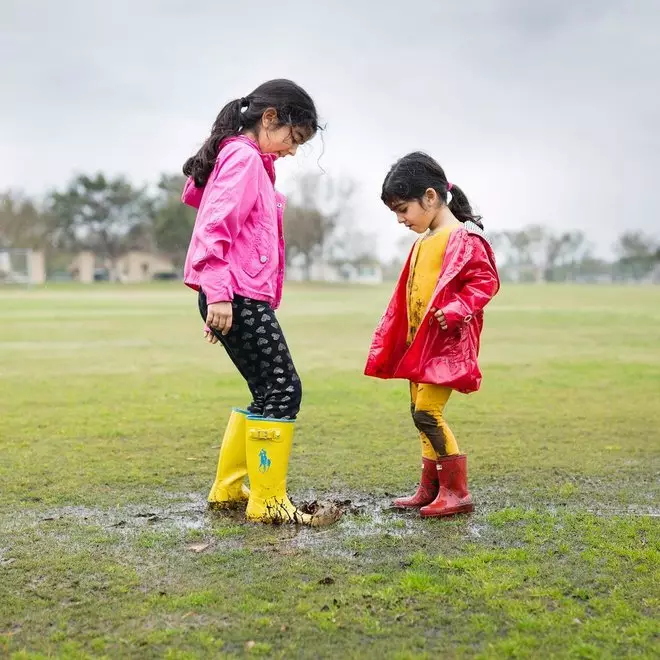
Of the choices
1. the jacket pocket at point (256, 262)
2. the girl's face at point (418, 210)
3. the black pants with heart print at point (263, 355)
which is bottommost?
the black pants with heart print at point (263, 355)

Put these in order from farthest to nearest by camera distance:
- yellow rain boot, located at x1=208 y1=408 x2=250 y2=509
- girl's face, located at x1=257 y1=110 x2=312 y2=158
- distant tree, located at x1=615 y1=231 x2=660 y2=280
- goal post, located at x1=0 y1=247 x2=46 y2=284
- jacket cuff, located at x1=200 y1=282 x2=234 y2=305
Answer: distant tree, located at x1=615 y1=231 x2=660 y2=280 → goal post, located at x1=0 y1=247 x2=46 y2=284 → yellow rain boot, located at x1=208 y1=408 x2=250 y2=509 → girl's face, located at x1=257 y1=110 x2=312 y2=158 → jacket cuff, located at x1=200 y1=282 x2=234 y2=305

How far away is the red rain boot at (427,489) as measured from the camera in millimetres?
4227

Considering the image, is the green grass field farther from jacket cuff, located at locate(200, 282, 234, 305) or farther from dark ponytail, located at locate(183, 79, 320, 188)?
dark ponytail, located at locate(183, 79, 320, 188)

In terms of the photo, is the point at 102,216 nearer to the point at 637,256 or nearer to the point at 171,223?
the point at 171,223

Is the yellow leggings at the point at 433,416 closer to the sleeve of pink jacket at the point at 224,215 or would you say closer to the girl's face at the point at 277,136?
the sleeve of pink jacket at the point at 224,215

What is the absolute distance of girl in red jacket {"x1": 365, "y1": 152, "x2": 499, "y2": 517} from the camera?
396cm

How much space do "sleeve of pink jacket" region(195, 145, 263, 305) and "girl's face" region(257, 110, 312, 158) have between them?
178mm

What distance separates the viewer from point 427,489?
167 inches

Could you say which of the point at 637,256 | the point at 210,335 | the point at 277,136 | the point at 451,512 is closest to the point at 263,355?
the point at 210,335

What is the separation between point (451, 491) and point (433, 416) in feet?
1.17

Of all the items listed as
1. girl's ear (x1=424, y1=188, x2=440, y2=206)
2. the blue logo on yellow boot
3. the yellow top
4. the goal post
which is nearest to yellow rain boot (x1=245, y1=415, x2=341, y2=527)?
the blue logo on yellow boot

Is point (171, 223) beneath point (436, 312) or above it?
above

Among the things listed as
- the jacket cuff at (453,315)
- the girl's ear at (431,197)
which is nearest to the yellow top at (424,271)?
the girl's ear at (431,197)

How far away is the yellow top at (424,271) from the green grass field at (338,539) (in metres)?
0.95
